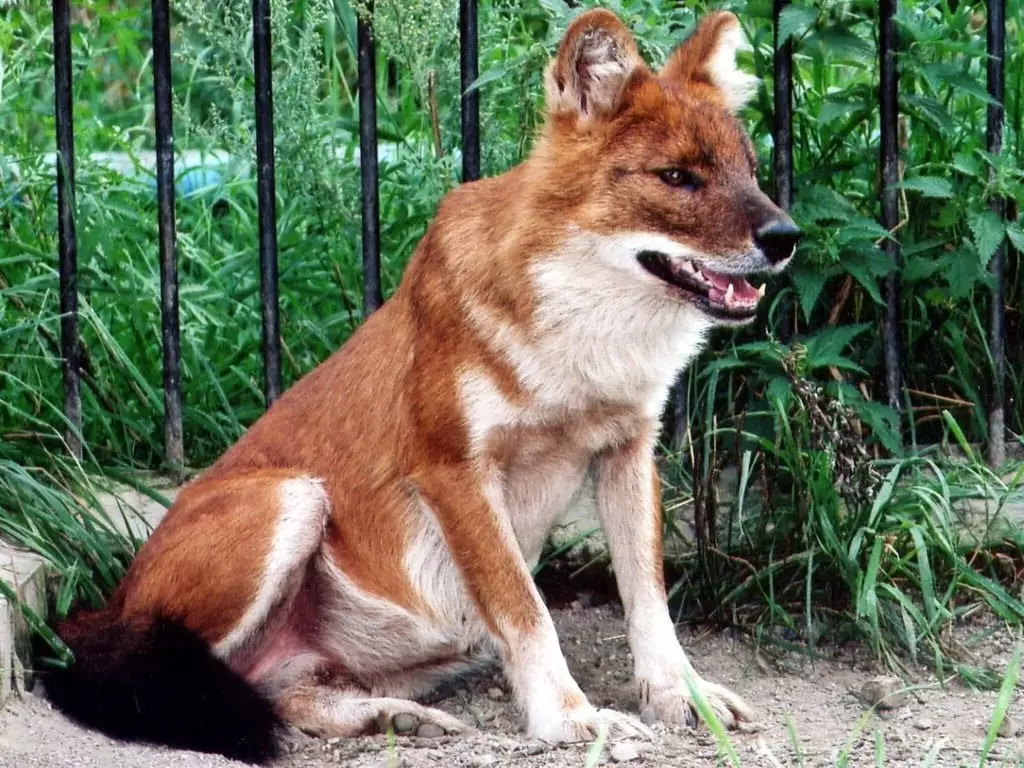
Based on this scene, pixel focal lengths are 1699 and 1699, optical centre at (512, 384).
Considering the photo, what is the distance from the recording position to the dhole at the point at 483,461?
154 inches

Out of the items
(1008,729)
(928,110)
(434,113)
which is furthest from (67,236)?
(1008,729)

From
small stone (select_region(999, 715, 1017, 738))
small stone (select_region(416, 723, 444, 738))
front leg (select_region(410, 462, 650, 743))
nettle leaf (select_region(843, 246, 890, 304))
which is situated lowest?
small stone (select_region(416, 723, 444, 738))

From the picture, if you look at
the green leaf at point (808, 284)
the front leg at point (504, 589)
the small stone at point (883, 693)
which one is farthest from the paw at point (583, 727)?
the green leaf at point (808, 284)

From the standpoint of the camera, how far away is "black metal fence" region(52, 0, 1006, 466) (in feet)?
→ 16.1

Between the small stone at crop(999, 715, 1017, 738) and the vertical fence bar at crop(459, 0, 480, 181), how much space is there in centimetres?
219

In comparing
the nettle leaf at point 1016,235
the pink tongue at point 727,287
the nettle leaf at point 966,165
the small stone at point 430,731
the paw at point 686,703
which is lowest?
the small stone at point 430,731

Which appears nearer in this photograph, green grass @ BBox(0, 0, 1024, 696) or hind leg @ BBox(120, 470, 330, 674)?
hind leg @ BBox(120, 470, 330, 674)

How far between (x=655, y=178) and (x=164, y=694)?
1629mm

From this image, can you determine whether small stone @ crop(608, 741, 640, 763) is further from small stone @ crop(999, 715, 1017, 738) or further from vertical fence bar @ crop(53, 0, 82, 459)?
vertical fence bar @ crop(53, 0, 82, 459)

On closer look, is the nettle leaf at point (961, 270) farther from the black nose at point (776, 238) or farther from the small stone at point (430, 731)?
the small stone at point (430, 731)

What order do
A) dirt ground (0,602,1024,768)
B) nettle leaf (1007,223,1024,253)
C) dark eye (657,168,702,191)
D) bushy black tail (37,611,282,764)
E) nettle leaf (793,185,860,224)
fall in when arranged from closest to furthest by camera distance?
dirt ground (0,602,1024,768), bushy black tail (37,611,282,764), dark eye (657,168,702,191), nettle leaf (1007,223,1024,253), nettle leaf (793,185,860,224)

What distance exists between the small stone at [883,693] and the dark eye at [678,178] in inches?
50.9

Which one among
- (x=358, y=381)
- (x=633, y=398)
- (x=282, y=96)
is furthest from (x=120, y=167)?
(x=633, y=398)

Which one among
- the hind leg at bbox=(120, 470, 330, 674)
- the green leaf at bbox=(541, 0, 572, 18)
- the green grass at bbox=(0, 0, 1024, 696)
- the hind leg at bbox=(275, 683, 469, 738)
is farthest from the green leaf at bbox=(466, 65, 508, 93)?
the hind leg at bbox=(275, 683, 469, 738)
